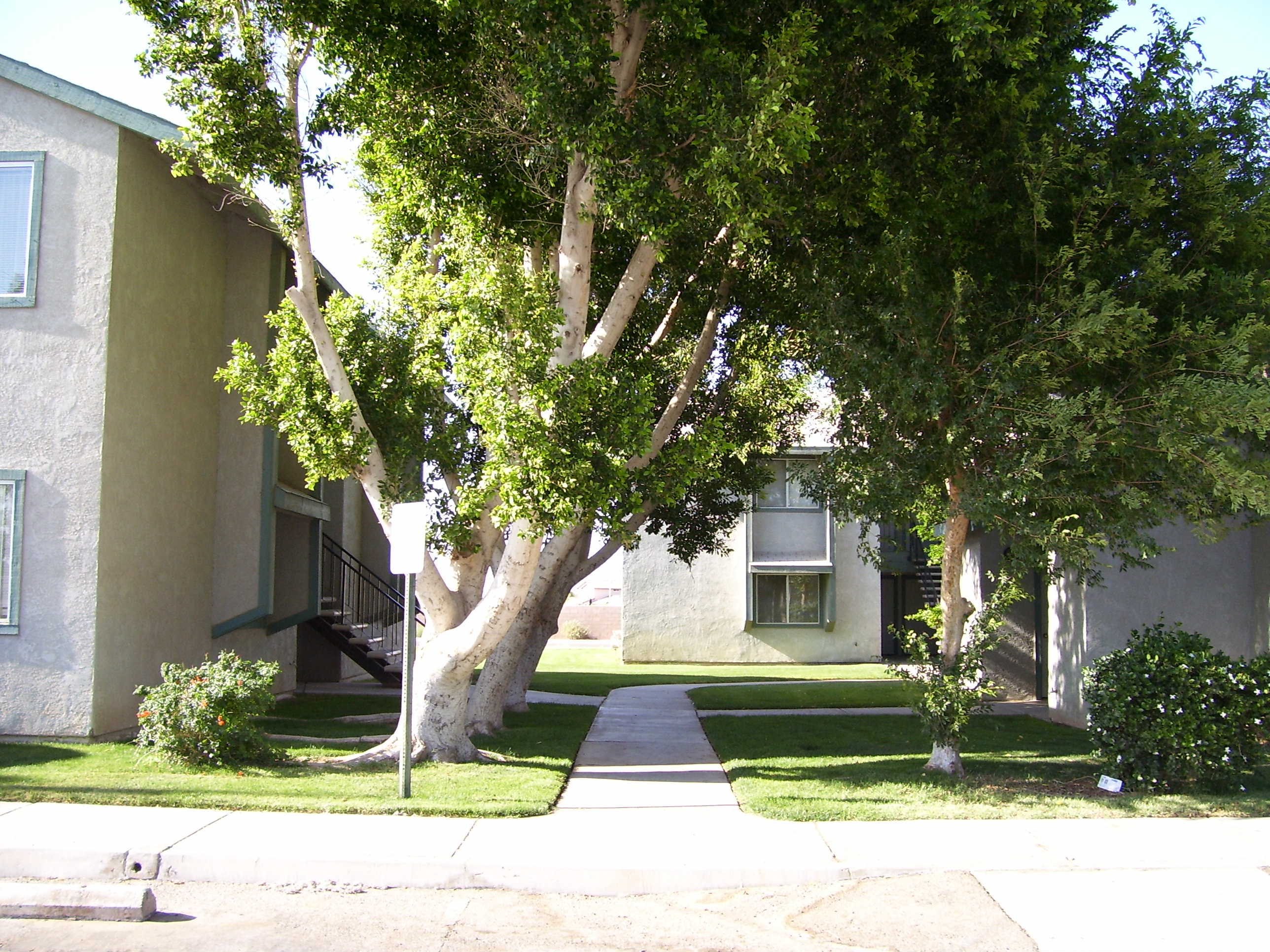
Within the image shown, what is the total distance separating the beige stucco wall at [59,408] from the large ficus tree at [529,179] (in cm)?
209

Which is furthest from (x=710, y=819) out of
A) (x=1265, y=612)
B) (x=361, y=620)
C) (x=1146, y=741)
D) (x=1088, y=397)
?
(x=361, y=620)

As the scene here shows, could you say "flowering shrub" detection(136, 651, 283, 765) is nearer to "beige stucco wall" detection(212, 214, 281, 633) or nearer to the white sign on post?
the white sign on post

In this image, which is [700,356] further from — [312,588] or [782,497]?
[782,497]

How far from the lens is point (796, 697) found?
18.5 meters

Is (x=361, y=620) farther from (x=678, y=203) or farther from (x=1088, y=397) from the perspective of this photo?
(x=1088, y=397)

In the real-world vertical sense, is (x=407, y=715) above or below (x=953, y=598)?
below

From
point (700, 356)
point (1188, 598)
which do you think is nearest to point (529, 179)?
point (700, 356)

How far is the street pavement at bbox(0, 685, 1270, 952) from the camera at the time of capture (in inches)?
236

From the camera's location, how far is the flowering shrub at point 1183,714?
8.95 m

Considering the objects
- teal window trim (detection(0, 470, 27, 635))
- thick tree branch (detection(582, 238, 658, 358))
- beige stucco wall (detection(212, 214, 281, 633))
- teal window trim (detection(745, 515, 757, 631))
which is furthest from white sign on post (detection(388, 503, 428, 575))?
teal window trim (detection(745, 515, 757, 631))

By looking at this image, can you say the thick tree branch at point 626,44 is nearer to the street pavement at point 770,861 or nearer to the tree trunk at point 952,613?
the tree trunk at point 952,613

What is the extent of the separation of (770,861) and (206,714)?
17.4ft

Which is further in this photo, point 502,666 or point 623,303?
point 502,666

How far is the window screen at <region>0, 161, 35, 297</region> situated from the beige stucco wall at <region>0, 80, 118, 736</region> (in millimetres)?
195
